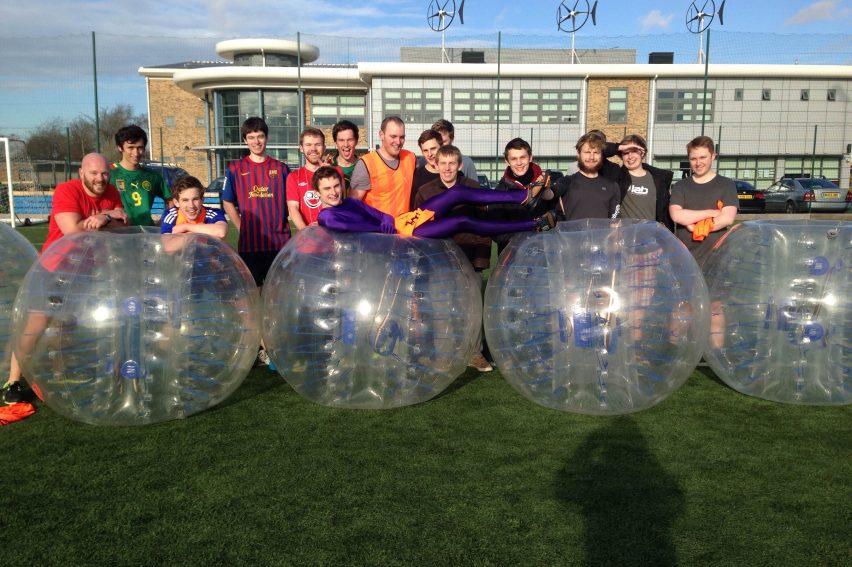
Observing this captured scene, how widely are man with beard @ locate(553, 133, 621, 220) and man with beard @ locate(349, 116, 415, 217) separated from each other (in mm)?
1194

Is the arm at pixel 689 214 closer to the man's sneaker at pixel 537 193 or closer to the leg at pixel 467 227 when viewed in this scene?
the man's sneaker at pixel 537 193

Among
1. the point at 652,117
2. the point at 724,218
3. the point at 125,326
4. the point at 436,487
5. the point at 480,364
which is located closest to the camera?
the point at 436,487

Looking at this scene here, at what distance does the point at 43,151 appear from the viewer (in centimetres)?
2431

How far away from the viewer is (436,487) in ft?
10.2

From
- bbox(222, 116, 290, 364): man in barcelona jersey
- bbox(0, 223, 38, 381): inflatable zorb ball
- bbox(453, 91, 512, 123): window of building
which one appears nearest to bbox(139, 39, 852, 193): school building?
bbox(453, 91, 512, 123): window of building

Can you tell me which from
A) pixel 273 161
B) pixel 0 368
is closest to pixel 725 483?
pixel 273 161

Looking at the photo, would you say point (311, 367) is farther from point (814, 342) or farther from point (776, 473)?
point (814, 342)

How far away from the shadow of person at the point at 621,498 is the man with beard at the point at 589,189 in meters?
1.71

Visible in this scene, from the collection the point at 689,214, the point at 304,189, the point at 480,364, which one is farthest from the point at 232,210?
the point at 689,214

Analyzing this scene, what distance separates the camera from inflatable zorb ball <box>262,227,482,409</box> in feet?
12.1

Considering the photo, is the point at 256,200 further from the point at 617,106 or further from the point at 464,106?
the point at 617,106

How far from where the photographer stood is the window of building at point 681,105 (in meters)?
30.2

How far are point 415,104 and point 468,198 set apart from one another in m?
26.3

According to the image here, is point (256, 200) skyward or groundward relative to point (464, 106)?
groundward
